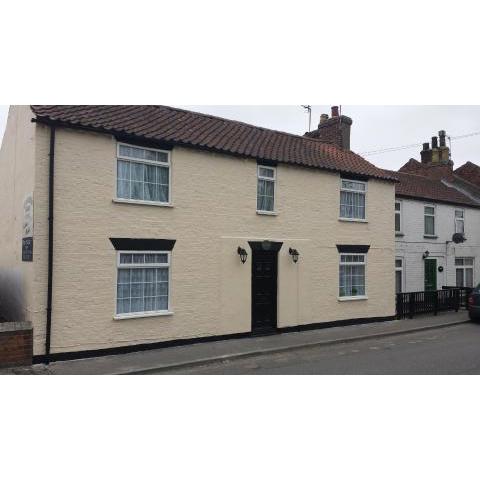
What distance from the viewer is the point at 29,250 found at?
9516 mm

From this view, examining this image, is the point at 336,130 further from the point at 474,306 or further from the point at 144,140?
the point at 144,140

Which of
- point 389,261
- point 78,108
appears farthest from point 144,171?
point 389,261

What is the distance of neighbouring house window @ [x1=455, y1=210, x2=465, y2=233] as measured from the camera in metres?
21.9

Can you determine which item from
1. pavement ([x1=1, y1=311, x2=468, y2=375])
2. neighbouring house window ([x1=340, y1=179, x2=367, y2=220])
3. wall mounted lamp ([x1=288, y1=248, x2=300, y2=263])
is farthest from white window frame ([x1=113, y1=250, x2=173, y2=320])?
neighbouring house window ([x1=340, y1=179, x2=367, y2=220])

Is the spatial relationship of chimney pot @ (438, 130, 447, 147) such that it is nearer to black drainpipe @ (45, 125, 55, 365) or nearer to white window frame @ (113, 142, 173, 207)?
white window frame @ (113, 142, 173, 207)

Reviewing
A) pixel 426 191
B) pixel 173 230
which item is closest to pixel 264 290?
pixel 173 230

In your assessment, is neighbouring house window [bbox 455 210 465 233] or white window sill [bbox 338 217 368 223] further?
neighbouring house window [bbox 455 210 465 233]

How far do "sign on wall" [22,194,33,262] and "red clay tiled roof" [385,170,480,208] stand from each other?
50.0ft

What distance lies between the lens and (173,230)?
37.0 feet

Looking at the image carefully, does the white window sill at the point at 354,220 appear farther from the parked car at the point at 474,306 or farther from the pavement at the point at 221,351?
the parked car at the point at 474,306

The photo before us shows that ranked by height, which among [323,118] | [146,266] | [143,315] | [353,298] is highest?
[323,118]

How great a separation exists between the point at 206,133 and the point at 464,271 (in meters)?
16.9

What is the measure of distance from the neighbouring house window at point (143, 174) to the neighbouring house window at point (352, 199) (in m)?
6.78

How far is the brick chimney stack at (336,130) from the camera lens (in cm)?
1805
